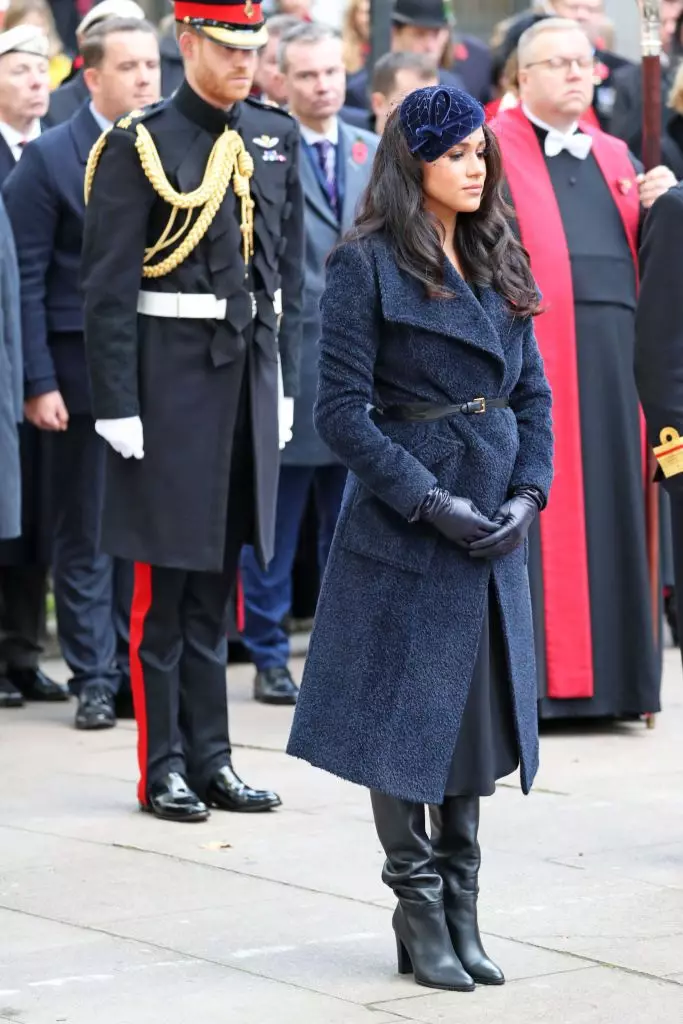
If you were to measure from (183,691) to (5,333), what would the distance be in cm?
161

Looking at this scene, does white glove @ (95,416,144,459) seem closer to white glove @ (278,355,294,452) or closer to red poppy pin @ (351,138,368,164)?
white glove @ (278,355,294,452)

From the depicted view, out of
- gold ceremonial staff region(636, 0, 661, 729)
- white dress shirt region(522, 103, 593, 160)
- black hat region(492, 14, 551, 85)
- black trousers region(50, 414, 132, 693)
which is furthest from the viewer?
black hat region(492, 14, 551, 85)

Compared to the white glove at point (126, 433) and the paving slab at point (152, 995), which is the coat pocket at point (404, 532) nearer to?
the paving slab at point (152, 995)

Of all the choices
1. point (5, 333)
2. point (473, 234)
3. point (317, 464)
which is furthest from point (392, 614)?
point (317, 464)

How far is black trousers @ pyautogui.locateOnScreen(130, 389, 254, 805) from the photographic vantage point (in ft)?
20.0

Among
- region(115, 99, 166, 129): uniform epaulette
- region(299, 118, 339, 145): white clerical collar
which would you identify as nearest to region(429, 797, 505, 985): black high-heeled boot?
region(115, 99, 166, 129): uniform epaulette

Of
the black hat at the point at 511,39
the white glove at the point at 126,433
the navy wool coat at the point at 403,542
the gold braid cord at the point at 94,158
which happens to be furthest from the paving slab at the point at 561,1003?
the black hat at the point at 511,39

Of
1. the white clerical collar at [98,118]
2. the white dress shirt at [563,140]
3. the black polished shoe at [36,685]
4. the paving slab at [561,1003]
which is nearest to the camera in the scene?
the paving slab at [561,1003]

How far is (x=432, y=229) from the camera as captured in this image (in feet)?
14.7

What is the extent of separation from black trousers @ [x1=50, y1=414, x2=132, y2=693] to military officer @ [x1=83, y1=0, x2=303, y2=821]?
1.49 metres

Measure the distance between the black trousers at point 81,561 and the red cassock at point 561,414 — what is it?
1.55m

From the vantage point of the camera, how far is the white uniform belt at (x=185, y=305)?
19.7 feet

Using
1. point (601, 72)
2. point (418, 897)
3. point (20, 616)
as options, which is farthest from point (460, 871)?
point (601, 72)

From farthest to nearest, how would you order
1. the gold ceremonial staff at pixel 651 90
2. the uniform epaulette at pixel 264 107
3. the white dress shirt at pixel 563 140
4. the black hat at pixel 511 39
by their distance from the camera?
the black hat at pixel 511 39
the white dress shirt at pixel 563 140
the gold ceremonial staff at pixel 651 90
the uniform epaulette at pixel 264 107
